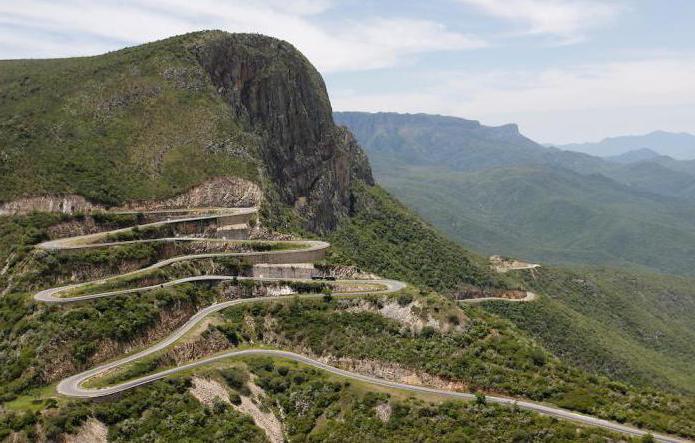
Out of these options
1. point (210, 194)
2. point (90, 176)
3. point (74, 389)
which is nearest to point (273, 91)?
point (210, 194)

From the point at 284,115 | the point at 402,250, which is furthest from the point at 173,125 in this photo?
the point at 402,250

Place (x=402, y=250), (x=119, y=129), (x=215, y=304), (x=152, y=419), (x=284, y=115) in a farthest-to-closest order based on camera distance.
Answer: (x=402, y=250) < (x=284, y=115) < (x=119, y=129) < (x=215, y=304) < (x=152, y=419)

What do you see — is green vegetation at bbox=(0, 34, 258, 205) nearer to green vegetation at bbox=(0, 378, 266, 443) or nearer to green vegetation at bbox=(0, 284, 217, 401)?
green vegetation at bbox=(0, 284, 217, 401)

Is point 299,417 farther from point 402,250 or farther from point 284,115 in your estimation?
point 284,115

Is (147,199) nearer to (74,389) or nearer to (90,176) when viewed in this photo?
(90,176)

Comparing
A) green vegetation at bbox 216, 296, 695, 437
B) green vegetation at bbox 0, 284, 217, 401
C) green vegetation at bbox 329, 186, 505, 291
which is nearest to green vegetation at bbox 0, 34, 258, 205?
green vegetation at bbox 329, 186, 505, 291

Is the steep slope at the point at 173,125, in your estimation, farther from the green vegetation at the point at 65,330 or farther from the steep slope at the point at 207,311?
the green vegetation at the point at 65,330
